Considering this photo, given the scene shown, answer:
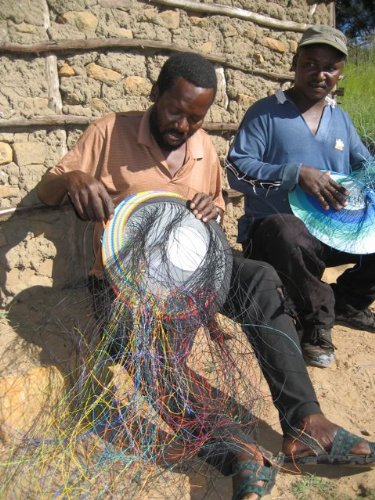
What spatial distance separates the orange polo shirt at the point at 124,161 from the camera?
2.63m

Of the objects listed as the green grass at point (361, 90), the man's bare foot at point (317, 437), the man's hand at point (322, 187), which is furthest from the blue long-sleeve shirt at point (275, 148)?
the green grass at point (361, 90)

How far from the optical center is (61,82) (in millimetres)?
3334

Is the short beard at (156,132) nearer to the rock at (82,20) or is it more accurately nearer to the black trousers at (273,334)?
the black trousers at (273,334)

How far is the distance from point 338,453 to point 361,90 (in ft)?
22.8

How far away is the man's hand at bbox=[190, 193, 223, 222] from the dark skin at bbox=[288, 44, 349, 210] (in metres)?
0.60

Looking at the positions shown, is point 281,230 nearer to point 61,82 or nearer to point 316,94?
point 316,94

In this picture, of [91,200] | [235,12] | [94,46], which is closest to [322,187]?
[91,200]

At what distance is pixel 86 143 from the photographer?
2.65 metres

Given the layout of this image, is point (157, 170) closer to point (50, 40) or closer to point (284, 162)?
point (284, 162)

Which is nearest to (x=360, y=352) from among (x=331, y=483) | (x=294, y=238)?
(x=294, y=238)

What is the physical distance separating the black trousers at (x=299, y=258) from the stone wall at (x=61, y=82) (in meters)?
0.91

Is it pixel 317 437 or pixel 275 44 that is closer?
pixel 317 437

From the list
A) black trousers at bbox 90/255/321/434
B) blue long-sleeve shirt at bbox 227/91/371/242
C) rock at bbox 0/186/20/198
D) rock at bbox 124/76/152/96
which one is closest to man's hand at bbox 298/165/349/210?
blue long-sleeve shirt at bbox 227/91/371/242

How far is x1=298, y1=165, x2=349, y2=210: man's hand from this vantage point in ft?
9.43
